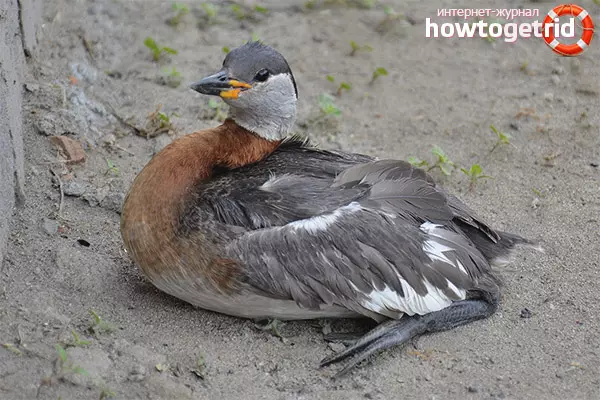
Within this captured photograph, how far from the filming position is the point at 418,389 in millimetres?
3832

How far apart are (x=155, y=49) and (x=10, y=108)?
6.77 ft

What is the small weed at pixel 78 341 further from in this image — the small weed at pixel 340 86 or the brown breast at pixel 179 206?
the small weed at pixel 340 86

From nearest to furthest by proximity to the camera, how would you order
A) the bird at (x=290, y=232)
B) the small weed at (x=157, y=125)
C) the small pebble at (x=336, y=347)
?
the bird at (x=290, y=232) < the small pebble at (x=336, y=347) < the small weed at (x=157, y=125)

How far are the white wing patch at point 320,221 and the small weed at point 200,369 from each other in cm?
75

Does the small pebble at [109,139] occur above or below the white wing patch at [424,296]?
above

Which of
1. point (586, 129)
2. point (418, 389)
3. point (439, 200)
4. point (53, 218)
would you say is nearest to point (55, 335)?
point (53, 218)

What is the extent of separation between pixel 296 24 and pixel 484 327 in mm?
3792

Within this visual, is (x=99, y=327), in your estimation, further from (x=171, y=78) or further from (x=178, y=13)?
(x=178, y=13)

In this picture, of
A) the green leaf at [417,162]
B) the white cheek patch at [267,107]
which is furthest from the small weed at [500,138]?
the white cheek patch at [267,107]

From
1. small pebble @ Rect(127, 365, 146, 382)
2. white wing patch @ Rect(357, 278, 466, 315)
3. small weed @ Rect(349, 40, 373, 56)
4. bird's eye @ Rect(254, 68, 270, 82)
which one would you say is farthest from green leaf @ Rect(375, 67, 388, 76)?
small pebble @ Rect(127, 365, 146, 382)

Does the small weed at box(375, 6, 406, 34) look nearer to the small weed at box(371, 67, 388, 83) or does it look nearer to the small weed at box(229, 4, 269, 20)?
the small weed at box(371, 67, 388, 83)

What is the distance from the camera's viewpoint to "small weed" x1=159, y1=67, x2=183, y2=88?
20.5 feet

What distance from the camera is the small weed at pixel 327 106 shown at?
5.82 metres

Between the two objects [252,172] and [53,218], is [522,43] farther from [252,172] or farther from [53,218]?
[53,218]
